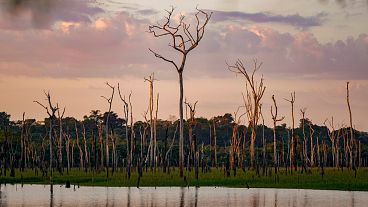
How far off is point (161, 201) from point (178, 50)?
20199 millimetres

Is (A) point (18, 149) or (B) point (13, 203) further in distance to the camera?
(A) point (18, 149)

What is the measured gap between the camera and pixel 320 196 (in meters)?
29.0

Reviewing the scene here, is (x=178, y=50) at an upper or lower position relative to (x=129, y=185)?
upper

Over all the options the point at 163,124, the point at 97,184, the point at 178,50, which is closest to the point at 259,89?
the point at 178,50

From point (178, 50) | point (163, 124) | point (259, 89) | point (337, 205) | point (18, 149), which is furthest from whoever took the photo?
point (163, 124)

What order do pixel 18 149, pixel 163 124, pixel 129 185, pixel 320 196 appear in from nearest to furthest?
1. pixel 320 196
2. pixel 129 185
3. pixel 18 149
4. pixel 163 124

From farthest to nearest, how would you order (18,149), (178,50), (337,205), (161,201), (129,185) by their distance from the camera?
(18,149), (178,50), (129,185), (161,201), (337,205)

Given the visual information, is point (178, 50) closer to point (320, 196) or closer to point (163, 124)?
point (320, 196)

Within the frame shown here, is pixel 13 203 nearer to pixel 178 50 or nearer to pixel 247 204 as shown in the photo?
pixel 247 204

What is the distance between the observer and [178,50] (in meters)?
45.4

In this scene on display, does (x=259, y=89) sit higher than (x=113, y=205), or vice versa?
(x=259, y=89)

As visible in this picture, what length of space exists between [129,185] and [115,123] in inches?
2899

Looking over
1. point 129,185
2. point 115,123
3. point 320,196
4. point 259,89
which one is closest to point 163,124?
point 115,123

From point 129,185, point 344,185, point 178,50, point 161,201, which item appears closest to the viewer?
point 161,201
